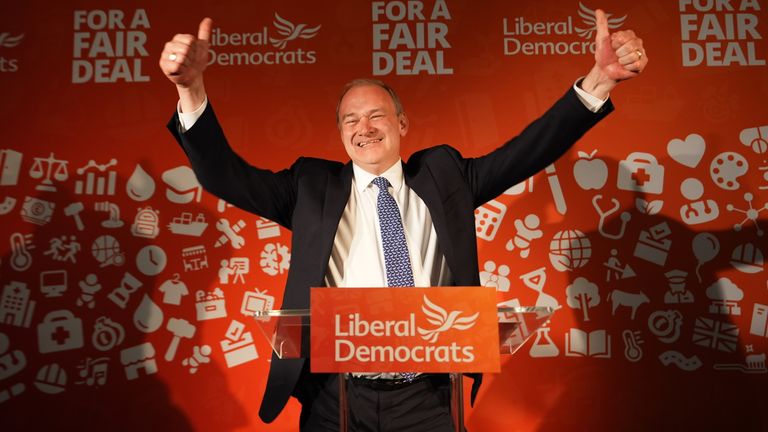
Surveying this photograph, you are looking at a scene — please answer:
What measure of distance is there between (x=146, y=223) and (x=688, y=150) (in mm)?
2314

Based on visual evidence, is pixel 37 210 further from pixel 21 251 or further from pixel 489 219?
pixel 489 219

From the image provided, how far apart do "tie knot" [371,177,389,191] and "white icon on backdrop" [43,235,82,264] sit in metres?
1.76

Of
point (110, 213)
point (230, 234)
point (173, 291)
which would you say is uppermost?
point (110, 213)

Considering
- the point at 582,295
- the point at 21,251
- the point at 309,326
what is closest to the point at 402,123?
the point at 309,326

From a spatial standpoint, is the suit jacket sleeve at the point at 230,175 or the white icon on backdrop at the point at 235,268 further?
the white icon on backdrop at the point at 235,268

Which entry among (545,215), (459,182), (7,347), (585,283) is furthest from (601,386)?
(7,347)

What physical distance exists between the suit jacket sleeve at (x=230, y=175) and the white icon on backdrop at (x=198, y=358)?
1.25m

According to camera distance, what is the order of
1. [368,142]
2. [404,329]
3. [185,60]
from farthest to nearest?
[368,142] → [185,60] → [404,329]

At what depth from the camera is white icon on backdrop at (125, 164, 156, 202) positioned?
306cm

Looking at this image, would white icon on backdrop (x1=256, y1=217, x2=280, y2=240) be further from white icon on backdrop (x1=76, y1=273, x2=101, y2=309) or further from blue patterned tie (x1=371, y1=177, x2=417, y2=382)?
blue patterned tie (x1=371, y1=177, x2=417, y2=382)

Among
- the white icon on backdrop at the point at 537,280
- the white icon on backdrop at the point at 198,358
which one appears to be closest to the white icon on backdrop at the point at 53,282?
the white icon on backdrop at the point at 198,358

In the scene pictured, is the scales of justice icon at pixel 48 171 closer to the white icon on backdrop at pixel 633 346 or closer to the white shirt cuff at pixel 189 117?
the white shirt cuff at pixel 189 117

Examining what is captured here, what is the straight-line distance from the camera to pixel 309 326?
4.27ft

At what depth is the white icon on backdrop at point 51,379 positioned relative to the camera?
2.95 metres
